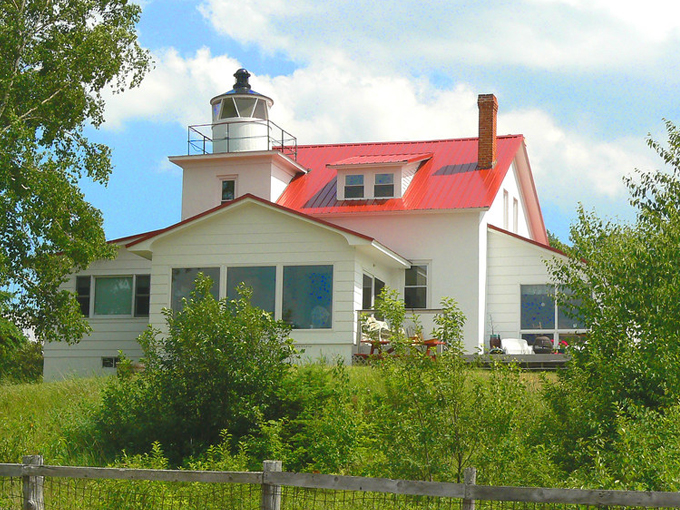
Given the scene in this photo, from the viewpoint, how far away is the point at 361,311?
77.6ft

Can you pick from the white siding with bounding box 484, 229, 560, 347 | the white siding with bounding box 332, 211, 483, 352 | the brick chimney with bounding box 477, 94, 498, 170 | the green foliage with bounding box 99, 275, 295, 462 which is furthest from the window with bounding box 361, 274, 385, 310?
the green foliage with bounding box 99, 275, 295, 462

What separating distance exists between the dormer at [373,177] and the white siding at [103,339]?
6.29 metres

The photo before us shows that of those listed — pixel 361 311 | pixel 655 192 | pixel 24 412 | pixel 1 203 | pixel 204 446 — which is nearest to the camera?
pixel 204 446

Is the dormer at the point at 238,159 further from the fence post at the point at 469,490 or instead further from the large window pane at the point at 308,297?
the fence post at the point at 469,490

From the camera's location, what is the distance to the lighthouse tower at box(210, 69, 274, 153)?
3153cm

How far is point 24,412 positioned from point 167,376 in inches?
169

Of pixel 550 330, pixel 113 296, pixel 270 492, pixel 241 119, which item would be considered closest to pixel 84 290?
pixel 113 296

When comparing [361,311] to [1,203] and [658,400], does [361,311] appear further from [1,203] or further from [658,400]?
[658,400]

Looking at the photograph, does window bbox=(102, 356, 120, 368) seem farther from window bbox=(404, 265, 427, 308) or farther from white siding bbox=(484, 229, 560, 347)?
white siding bbox=(484, 229, 560, 347)

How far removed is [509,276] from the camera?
27.5m

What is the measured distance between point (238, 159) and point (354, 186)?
4.07m

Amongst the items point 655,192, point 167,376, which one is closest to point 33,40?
point 167,376

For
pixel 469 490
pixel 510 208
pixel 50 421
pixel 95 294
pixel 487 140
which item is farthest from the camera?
pixel 510 208

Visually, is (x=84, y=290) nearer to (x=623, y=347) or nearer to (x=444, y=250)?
(x=444, y=250)
